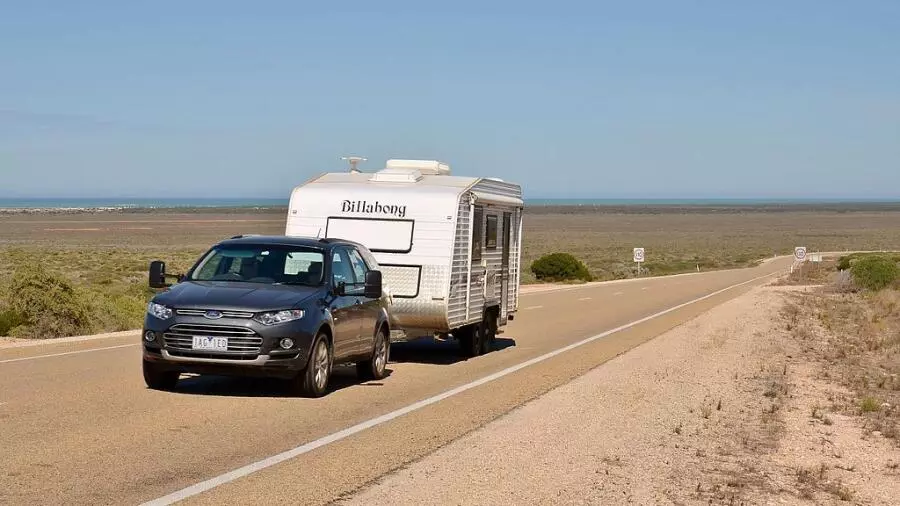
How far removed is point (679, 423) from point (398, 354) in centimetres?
797

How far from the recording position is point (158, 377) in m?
13.5

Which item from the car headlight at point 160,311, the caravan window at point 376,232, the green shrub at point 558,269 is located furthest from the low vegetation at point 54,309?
the green shrub at point 558,269

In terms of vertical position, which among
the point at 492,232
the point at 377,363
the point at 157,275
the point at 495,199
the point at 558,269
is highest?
the point at 495,199

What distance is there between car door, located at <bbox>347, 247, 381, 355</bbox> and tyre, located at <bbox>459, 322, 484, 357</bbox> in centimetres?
375

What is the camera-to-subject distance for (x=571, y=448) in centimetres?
1076

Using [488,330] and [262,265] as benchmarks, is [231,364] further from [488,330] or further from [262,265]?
[488,330]

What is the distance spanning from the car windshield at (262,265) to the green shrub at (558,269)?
139ft

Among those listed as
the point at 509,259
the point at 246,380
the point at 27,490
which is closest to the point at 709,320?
the point at 509,259

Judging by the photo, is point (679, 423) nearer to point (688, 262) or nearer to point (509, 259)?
point (509, 259)

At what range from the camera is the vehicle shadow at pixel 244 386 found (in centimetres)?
1374

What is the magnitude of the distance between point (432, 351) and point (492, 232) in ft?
7.59

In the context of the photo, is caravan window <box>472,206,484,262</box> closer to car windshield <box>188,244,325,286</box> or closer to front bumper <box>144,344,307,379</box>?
car windshield <box>188,244,325,286</box>

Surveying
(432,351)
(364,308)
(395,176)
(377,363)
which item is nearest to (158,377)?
(364,308)

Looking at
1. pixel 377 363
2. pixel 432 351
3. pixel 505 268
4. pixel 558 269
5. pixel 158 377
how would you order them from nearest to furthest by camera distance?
pixel 158 377
pixel 377 363
pixel 432 351
pixel 505 268
pixel 558 269
